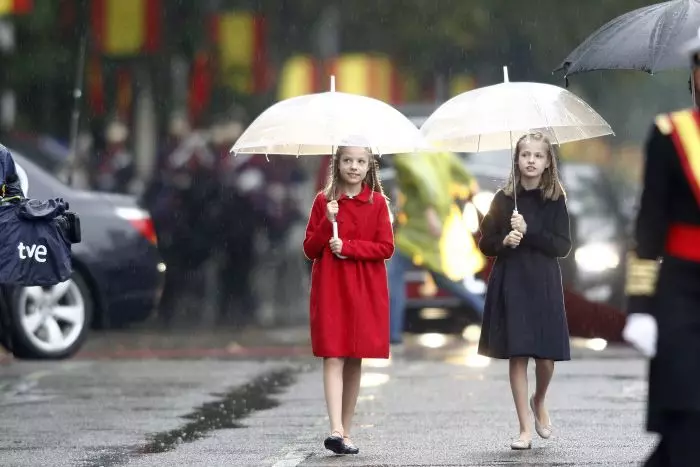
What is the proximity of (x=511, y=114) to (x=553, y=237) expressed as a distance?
0.61m

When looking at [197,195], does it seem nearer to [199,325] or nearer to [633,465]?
[199,325]

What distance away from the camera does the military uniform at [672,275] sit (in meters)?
5.89

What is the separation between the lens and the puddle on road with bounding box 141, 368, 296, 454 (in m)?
10.4

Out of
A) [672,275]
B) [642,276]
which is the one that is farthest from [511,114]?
[672,275]

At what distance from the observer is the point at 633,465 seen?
8.93 metres

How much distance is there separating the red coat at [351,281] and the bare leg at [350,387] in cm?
19

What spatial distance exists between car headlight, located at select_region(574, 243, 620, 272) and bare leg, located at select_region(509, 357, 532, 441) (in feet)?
32.1

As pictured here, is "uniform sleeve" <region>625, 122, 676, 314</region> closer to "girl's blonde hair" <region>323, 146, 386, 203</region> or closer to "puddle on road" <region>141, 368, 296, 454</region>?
"girl's blonde hair" <region>323, 146, 386, 203</region>

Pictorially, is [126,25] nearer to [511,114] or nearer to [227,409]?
[227,409]

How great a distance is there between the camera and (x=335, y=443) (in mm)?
9375

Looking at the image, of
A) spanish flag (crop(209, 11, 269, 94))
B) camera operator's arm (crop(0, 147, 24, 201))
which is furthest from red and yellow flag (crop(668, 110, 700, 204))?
spanish flag (crop(209, 11, 269, 94))

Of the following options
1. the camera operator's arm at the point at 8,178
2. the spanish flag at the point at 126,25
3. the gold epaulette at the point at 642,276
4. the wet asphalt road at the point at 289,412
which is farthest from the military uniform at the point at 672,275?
the spanish flag at the point at 126,25

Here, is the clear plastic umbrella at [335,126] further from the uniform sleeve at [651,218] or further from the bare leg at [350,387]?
the uniform sleeve at [651,218]

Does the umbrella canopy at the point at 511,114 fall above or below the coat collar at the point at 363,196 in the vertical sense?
above
